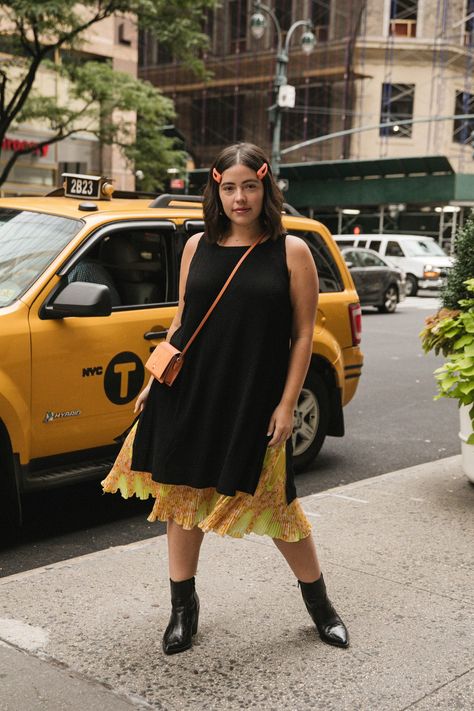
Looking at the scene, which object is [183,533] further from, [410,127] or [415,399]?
[410,127]

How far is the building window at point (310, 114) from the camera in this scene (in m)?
45.6

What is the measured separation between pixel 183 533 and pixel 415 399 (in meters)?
7.17

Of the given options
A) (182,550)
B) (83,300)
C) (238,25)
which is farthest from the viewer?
(238,25)

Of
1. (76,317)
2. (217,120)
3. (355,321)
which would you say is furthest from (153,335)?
(217,120)

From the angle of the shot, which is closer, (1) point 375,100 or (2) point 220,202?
(2) point 220,202

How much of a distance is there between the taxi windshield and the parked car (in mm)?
17056

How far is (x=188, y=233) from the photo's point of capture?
5.87 metres

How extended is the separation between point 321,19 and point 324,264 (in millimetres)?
42455

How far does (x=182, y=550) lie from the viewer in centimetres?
354

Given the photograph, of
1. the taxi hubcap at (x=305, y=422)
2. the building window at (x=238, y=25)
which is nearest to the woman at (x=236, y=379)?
the taxi hubcap at (x=305, y=422)

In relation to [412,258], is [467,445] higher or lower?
higher

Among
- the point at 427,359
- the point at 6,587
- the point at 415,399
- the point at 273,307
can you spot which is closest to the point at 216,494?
the point at 273,307

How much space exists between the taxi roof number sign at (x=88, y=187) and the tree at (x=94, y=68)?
13.4m

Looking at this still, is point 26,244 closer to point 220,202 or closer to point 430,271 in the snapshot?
point 220,202
